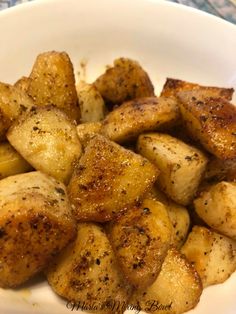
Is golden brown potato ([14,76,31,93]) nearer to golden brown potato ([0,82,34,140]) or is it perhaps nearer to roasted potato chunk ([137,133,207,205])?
golden brown potato ([0,82,34,140])

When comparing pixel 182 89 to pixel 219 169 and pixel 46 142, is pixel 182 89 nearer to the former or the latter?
pixel 219 169

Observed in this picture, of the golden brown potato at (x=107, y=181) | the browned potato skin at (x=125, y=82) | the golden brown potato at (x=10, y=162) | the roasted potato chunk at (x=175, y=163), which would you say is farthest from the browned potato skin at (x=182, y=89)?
the golden brown potato at (x=10, y=162)

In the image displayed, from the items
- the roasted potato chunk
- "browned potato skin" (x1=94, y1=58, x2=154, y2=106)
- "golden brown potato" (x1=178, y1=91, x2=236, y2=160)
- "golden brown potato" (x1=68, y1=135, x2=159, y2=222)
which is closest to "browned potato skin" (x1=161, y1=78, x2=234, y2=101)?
"browned potato skin" (x1=94, y1=58, x2=154, y2=106)

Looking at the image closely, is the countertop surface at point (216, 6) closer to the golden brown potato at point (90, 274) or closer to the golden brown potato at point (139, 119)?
the golden brown potato at point (139, 119)

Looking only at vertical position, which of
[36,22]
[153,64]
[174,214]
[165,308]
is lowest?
[165,308]

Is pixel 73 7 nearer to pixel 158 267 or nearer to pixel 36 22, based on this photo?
pixel 36 22

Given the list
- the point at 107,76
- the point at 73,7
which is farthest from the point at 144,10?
the point at 107,76

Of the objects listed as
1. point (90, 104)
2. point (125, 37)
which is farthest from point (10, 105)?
point (125, 37)
